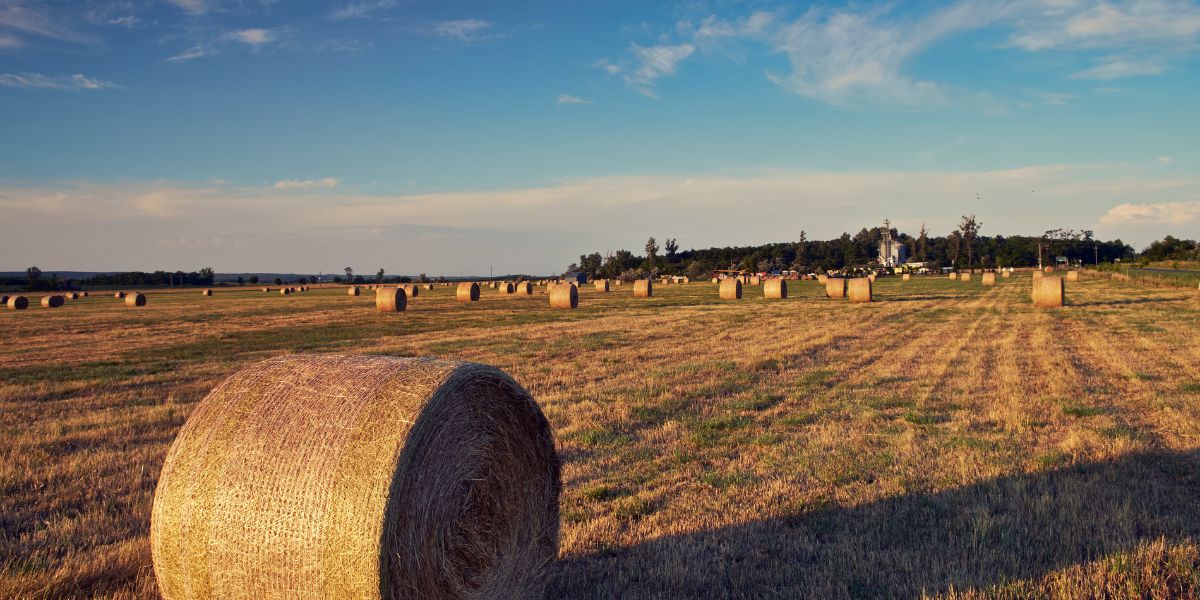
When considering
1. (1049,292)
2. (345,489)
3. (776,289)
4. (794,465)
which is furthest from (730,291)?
(345,489)

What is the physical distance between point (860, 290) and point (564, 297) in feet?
54.8

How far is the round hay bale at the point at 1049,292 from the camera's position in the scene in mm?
32812

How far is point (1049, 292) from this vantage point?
3303cm

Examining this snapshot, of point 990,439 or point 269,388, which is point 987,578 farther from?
point 269,388

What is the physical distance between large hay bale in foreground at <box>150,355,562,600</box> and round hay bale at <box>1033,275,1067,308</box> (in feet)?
112

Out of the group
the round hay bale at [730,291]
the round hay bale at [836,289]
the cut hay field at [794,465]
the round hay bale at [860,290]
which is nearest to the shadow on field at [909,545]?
the cut hay field at [794,465]

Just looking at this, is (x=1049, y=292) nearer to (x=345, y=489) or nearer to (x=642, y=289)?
(x=642, y=289)

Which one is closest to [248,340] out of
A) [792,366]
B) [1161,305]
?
[792,366]


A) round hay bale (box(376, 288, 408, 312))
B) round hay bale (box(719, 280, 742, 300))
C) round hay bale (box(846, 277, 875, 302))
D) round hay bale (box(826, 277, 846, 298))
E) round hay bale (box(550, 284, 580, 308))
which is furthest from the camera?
round hay bale (box(719, 280, 742, 300))

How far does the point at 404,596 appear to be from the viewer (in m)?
4.54

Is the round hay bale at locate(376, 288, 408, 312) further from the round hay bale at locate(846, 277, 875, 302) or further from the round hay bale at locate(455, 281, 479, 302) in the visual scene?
the round hay bale at locate(846, 277, 875, 302)

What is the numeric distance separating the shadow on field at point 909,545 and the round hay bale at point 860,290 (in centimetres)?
3495

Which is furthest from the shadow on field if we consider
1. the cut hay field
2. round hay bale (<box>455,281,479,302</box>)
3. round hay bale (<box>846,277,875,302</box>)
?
round hay bale (<box>455,281,479,302</box>)

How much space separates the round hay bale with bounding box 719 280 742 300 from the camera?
161 feet
